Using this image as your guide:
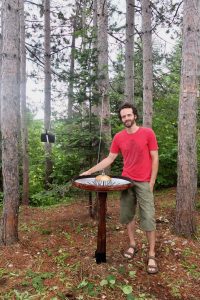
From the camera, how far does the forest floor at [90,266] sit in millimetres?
3652

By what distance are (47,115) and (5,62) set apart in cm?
685

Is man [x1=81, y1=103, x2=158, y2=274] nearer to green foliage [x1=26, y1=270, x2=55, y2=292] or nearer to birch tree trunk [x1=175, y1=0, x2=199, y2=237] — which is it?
birch tree trunk [x1=175, y1=0, x2=199, y2=237]

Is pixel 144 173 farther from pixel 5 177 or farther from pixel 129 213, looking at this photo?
pixel 5 177

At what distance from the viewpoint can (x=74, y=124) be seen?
6230 mm

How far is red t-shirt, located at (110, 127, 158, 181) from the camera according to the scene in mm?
4203

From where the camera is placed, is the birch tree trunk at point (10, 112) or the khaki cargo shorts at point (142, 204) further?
the birch tree trunk at point (10, 112)

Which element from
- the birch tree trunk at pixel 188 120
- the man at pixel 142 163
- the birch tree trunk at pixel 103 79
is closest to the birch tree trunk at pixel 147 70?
the birch tree trunk at pixel 103 79

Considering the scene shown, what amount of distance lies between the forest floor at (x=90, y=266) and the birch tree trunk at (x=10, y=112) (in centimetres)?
42

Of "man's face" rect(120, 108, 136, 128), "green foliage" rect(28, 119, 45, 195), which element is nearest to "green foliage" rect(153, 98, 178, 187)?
"green foliage" rect(28, 119, 45, 195)

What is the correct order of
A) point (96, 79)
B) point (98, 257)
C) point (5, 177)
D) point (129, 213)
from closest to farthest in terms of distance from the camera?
point (98, 257) < point (129, 213) < point (5, 177) < point (96, 79)

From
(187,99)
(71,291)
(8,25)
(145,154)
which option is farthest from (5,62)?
(71,291)

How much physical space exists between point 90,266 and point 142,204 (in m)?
1.09

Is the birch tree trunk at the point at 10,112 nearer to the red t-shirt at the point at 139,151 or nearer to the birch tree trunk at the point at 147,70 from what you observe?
the red t-shirt at the point at 139,151

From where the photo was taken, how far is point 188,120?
4988 millimetres
